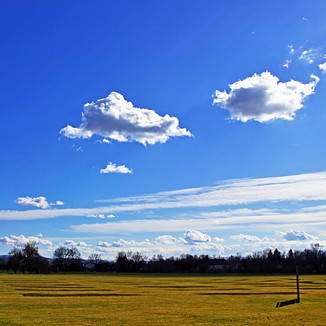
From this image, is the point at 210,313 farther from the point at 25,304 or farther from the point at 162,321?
the point at 25,304

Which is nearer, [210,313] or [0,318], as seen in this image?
[0,318]

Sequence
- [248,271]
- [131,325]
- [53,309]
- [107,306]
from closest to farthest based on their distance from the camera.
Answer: [131,325] → [53,309] → [107,306] → [248,271]

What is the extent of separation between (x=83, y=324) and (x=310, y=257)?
17764cm

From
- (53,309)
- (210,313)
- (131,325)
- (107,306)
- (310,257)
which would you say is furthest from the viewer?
(310,257)

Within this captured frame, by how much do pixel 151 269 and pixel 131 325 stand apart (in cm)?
17686

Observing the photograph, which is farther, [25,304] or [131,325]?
[25,304]

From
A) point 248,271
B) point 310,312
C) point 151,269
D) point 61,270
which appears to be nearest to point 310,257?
point 248,271

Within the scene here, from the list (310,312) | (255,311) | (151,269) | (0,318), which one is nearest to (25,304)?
(0,318)

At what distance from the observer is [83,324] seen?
25281mm

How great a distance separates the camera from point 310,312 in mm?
31984

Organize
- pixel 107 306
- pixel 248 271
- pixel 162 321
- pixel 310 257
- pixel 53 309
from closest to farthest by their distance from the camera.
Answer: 1. pixel 162 321
2. pixel 53 309
3. pixel 107 306
4. pixel 248 271
5. pixel 310 257

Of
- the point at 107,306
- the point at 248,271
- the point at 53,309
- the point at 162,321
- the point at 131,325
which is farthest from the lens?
the point at 248,271

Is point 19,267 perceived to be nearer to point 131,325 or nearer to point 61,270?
point 61,270

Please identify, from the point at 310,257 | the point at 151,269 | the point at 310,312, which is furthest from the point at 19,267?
the point at 310,312
